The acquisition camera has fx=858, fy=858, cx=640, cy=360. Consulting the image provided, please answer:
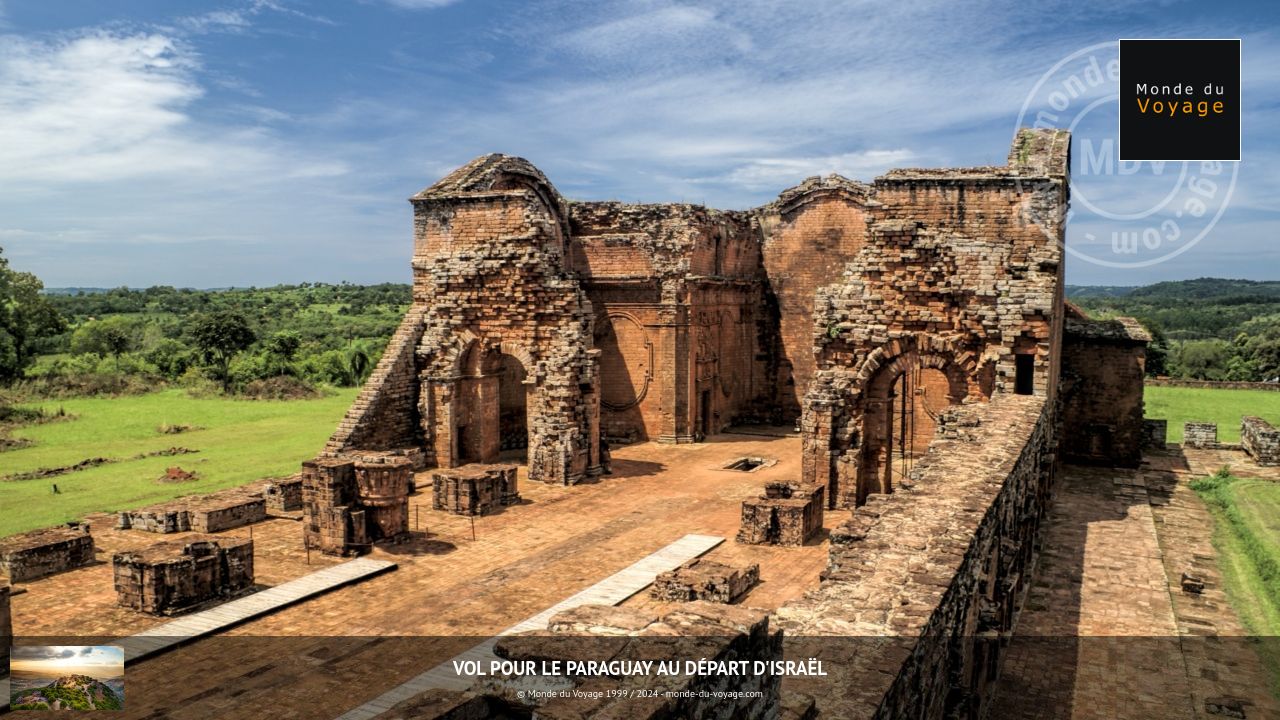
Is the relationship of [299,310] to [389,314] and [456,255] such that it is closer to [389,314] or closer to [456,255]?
[389,314]

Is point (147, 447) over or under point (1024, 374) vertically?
under

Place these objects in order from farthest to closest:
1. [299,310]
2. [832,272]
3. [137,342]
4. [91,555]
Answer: [299,310]
[137,342]
[832,272]
[91,555]

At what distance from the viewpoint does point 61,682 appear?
8273mm

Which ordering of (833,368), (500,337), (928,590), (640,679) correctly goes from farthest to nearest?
(500,337), (833,368), (928,590), (640,679)

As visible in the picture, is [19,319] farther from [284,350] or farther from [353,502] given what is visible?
[353,502]

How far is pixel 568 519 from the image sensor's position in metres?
15.2

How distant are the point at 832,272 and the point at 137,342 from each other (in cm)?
4503

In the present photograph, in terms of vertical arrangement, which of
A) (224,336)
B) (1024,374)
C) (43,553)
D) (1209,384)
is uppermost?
(224,336)

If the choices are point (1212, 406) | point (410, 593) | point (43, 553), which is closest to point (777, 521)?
point (410, 593)

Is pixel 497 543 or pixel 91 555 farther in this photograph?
pixel 497 543

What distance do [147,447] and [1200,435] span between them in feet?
94.1

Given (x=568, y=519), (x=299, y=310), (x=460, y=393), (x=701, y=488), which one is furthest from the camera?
(x=299, y=310)

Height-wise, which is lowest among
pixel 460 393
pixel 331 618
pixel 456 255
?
pixel 331 618

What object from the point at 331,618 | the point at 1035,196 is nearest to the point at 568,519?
the point at 331,618
